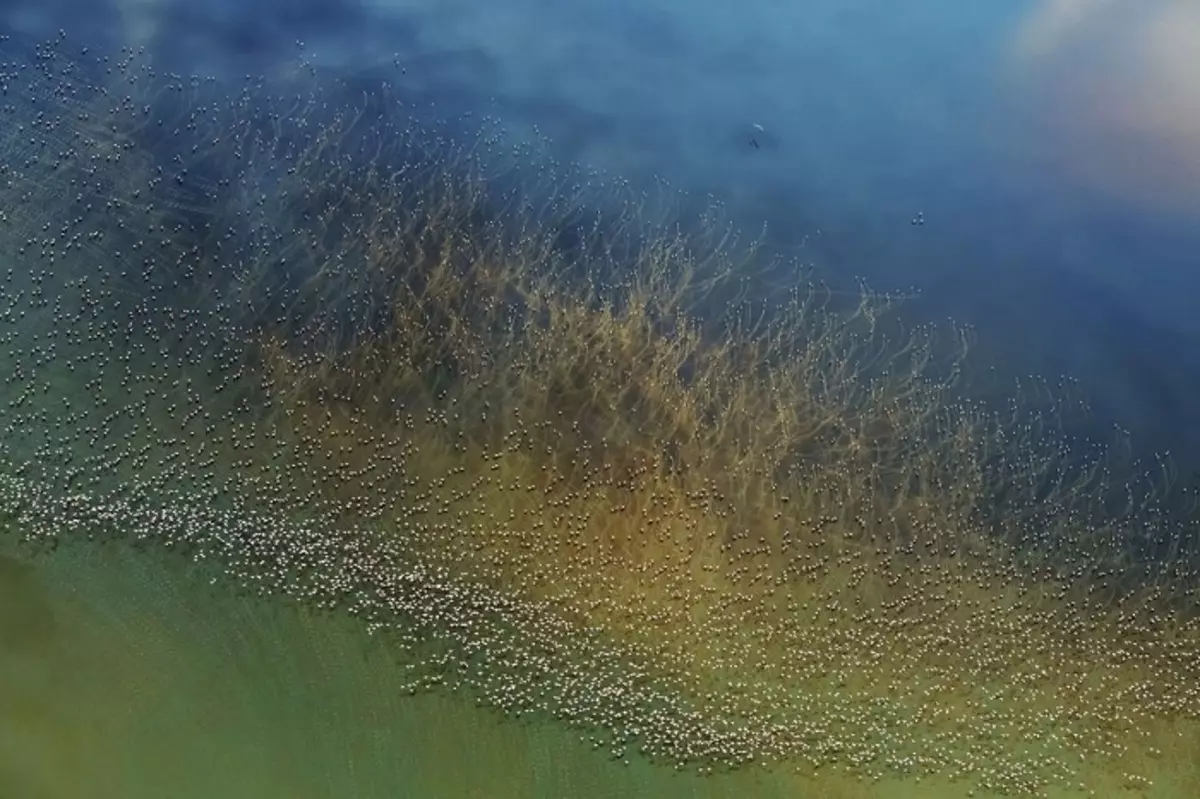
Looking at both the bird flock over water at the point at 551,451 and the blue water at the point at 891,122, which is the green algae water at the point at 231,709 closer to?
the bird flock over water at the point at 551,451

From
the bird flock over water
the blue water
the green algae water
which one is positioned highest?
the blue water

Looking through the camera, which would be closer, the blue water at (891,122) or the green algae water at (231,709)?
the green algae water at (231,709)

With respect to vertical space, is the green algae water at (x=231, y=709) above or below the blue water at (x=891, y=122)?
below

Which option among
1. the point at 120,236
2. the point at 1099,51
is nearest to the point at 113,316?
the point at 120,236

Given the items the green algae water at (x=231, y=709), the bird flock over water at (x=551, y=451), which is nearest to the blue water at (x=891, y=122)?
the bird flock over water at (x=551, y=451)

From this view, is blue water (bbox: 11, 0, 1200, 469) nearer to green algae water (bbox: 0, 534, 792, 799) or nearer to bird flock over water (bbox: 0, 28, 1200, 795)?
bird flock over water (bbox: 0, 28, 1200, 795)

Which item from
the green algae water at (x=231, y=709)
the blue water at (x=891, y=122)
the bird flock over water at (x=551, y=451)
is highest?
the blue water at (x=891, y=122)

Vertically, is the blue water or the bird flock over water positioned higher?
the blue water

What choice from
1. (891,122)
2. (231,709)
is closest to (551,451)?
(231,709)

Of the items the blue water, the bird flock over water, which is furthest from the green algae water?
the blue water
